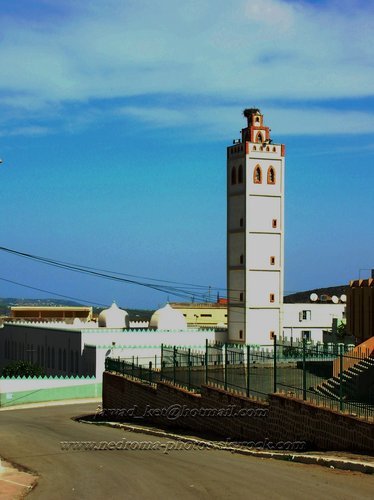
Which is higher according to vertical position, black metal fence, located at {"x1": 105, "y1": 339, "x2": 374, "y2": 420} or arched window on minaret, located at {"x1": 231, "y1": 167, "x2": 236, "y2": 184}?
arched window on minaret, located at {"x1": 231, "y1": 167, "x2": 236, "y2": 184}

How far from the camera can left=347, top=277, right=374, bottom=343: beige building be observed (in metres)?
37.1

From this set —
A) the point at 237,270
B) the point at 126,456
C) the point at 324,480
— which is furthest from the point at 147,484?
the point at 237,270

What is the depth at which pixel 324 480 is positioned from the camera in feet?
51.5

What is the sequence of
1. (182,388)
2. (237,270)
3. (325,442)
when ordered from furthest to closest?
(237,270)
(182,388)
(325,442)

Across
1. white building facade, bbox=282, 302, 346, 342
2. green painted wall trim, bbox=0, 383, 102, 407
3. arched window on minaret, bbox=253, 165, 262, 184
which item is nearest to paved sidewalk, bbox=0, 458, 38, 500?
green painted wall trim, bbox=0, 383, 102, 407

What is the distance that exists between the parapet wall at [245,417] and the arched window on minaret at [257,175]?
3476 centimetres

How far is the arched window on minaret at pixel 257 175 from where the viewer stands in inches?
2662

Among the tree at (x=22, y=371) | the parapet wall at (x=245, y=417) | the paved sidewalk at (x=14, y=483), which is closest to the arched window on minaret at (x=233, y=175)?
the tree at (x=22, y=371)

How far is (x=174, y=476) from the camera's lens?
54.5ft

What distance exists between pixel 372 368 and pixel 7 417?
798 inches

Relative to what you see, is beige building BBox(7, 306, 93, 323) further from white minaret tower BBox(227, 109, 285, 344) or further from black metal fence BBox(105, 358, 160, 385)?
black metal fence BBox(105, 358, 160, 385)

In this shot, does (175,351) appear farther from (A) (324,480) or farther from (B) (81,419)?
(A) (324,480)

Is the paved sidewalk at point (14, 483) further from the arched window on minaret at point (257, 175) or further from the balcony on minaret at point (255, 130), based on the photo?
the balcony on minaret at point (255, 130)

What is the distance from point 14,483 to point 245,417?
9.29 meters
